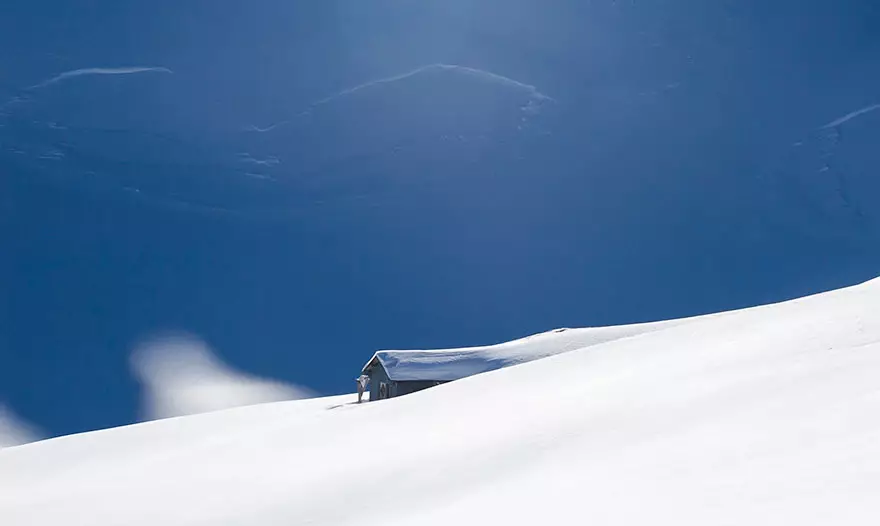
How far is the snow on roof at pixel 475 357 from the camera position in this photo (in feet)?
51.0

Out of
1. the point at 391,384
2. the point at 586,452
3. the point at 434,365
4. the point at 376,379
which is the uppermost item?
the point at 376,379

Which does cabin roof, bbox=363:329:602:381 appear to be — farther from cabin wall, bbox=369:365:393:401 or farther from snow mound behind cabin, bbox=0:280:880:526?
snow mound behind cabin, bbox=0:280:880:526

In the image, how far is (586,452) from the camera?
14.3 ft

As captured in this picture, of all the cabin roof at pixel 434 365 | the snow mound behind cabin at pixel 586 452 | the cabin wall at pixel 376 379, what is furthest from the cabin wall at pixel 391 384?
the snow mound behind cabin at pixel 586 452

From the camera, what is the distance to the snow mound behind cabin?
3.26 meters

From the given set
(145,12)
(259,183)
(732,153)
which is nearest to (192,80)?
(145,12)

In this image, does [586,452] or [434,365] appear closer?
[586,452]

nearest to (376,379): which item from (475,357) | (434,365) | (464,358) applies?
(434,365)

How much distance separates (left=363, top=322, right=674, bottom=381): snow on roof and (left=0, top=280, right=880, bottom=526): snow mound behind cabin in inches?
297

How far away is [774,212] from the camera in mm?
55250

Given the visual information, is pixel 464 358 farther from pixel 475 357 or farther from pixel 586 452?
pixel 586 452

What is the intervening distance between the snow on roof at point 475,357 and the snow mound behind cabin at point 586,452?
7555 millimetres

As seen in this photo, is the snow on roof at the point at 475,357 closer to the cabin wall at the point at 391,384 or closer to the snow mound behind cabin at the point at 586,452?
the cabin wall at the point at 391,384

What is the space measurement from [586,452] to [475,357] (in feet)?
37.8
